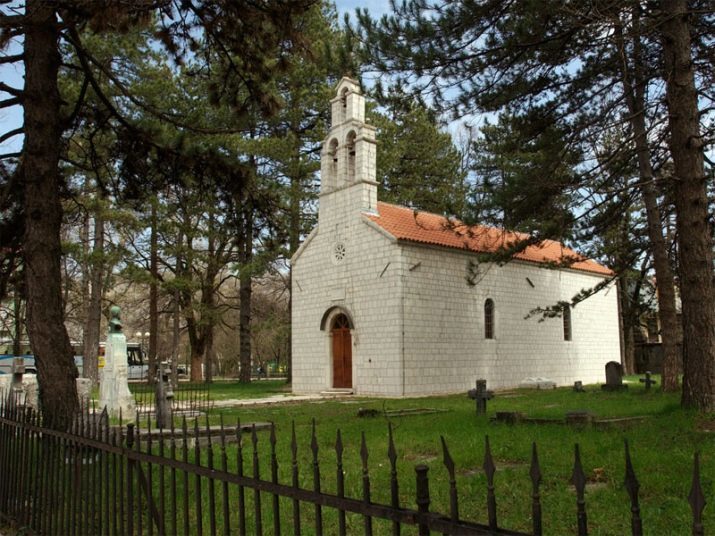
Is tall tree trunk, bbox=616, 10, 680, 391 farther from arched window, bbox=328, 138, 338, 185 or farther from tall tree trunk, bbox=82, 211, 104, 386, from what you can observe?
tall tree trunk, bbox=82, 211, 104, 386

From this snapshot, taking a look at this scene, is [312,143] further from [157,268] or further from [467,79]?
[467,79]

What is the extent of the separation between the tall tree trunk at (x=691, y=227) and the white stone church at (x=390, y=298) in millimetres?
9381

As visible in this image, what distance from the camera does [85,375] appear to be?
26969mm

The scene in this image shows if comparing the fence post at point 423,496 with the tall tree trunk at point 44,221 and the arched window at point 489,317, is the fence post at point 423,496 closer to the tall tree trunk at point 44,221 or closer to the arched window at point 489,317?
the tall tree trunk at point 44,221

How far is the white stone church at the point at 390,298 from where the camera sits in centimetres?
2078

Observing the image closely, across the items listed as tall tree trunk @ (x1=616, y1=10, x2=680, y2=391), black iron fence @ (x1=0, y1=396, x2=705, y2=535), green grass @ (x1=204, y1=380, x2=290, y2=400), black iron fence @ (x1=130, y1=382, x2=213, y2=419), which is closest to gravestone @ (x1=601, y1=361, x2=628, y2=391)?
tall tree trunk @ (x1=616, y1=10, x2=680, y2=391)

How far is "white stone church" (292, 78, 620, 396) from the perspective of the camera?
20.8 m

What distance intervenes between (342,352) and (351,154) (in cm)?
721

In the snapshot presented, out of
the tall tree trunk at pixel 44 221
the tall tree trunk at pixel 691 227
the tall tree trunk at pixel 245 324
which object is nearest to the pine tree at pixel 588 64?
the tall tree trunk at pixel 691 227

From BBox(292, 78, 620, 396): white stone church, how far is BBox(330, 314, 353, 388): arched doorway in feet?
0.12

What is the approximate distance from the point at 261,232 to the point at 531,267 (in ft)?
62.0

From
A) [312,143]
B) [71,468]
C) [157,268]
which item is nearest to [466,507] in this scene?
[71,468]

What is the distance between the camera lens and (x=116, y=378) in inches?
513

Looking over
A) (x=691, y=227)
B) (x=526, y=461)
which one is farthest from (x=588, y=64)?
(x=526, y=461)
